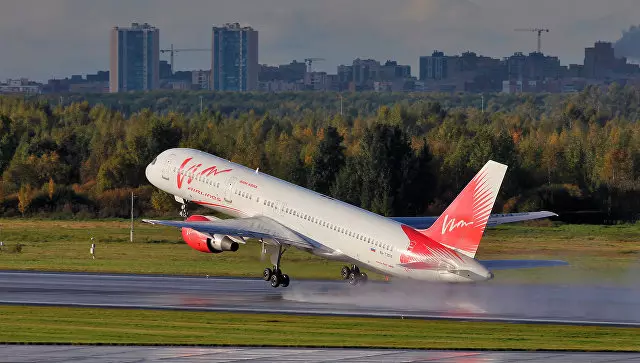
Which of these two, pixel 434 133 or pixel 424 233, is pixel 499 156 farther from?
pixel 424 233

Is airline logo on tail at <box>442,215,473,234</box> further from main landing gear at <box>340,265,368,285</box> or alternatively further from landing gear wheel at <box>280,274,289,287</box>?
landing gear wheel at <box>280,274,289,287</box>

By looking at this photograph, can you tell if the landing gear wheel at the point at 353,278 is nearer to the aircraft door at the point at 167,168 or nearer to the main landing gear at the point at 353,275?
the main landing gear at the point at 353,275

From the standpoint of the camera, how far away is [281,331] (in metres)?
54.4

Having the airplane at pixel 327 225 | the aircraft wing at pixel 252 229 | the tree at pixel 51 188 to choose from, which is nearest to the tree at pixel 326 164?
the tree at pixel 51 188

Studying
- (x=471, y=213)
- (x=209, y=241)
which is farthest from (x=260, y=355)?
(x=209, y=241)

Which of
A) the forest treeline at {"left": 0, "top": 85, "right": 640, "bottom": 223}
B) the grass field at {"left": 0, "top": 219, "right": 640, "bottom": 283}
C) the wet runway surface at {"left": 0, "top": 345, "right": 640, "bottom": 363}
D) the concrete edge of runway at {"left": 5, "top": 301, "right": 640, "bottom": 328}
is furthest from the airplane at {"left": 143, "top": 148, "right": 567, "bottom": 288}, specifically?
the forest treeline at {"left": 0, "top": 85, "right": 640, "bottom": 223}

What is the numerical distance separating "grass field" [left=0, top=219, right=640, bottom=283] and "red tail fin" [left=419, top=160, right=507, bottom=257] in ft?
46.9

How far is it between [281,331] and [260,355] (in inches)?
301

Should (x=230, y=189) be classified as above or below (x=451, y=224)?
above

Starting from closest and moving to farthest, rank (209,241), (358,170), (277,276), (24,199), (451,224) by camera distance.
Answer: (451,224)
(209,241)
(277,276)
(24,199)
(358,170)

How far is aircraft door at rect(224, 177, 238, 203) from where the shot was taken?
74438 mm

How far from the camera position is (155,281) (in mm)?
74625

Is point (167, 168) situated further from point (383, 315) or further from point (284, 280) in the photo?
point (383, 315)

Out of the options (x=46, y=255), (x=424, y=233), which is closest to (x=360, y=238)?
(x=424, y=233)
